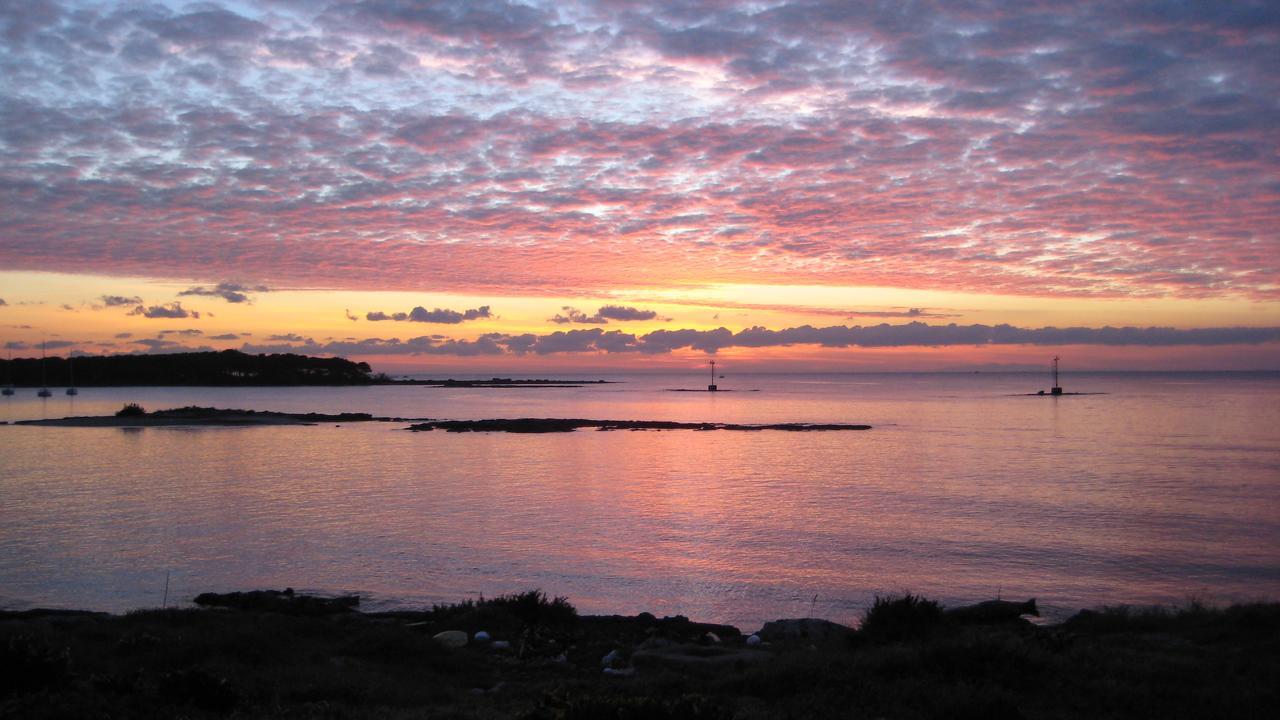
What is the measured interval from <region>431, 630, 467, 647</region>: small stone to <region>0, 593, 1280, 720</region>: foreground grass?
0.21m

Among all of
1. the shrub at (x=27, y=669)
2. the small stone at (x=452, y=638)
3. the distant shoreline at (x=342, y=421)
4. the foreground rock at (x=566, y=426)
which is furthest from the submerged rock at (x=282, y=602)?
the foreground rock at (x=566, y=426)

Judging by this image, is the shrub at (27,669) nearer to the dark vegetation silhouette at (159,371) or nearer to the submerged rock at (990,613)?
the submerged rock at (990,613)

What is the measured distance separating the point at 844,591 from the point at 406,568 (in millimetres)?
9508

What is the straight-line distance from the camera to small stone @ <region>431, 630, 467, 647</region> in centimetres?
1241

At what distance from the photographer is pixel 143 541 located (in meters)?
22.3

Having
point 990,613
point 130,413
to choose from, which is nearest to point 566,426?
point 130,413

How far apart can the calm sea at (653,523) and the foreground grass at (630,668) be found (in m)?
3.56

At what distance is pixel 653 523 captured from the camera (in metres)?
25.6

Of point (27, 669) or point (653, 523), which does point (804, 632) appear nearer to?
point (27, 669)

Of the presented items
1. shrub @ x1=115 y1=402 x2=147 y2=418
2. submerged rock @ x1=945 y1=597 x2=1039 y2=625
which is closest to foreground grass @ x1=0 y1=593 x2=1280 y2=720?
submerged rock @ x1=945 y1=597 x2=1039 y2=625

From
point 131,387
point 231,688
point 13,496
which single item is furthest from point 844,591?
point 131,387

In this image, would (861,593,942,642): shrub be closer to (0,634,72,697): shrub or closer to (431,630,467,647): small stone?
(431,630,467,647): small stone

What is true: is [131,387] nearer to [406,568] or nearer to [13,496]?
[13,496]

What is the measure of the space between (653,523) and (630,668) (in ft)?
48.1
